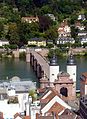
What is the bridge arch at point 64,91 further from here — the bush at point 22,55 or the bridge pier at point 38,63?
the bush at point 22,55

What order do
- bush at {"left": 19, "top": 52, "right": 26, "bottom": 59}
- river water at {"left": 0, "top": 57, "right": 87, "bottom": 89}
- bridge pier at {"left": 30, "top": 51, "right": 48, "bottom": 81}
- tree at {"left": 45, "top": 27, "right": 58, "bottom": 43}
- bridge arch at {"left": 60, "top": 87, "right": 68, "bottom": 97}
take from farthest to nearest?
tree at {"left": 45, "top": 27, "right": 58, "bottom": 43} → bush at {"left": 19, "top": 52, "right": 26, "bottom": 59} → river water at {"left": 0, "top": 57, "right": 87, "bottom": 89} → bridge pier at {"left": 30, "top": 51, "right": 48, "bottom": 81} → bridge arch at {"left": 60, "top": 87, "right": 68, "bottom": 97}

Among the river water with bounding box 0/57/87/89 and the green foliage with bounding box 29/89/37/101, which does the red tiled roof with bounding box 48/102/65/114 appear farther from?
the river water with bounding box 0/57/87/89

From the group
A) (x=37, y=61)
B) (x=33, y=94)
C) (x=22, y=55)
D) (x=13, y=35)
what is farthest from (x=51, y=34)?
(x=33, y=94)

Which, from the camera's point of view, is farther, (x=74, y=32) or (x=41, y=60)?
(x=74, y=32)

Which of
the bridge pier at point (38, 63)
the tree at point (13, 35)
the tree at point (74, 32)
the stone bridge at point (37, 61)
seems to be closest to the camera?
the bridge pier at point (38, 63)

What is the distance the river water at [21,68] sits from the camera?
25.4 metres

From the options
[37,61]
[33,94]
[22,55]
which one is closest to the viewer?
[33,94]

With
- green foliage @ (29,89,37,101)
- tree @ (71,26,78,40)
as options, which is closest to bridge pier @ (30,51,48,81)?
tree @ (71,26,78,40)

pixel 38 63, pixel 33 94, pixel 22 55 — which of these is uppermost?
pixel 33 94

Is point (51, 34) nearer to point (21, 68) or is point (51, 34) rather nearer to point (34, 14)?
point (34, 14)

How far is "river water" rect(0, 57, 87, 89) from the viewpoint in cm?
2539

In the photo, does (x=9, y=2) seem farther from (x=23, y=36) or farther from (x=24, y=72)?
(x=24, y=72)

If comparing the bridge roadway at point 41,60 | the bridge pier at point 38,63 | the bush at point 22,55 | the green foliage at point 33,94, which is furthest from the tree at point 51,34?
the green foliage at point 33,94

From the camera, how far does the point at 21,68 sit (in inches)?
1134
